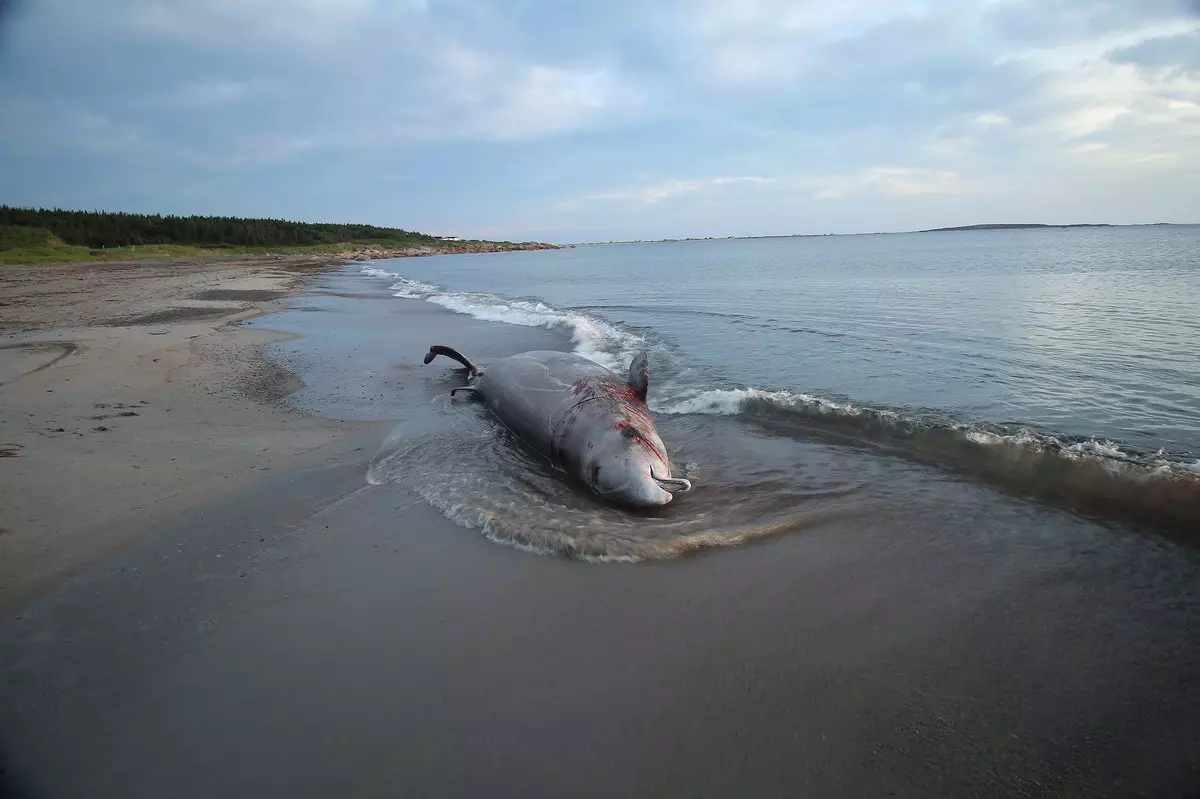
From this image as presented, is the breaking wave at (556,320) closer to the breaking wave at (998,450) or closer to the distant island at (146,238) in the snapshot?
the breaking wave at (998,450)

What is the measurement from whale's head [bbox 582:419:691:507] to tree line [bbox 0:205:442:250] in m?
62.6

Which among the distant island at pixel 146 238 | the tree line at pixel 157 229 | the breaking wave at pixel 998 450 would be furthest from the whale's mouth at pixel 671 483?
the tree line at pixel 157 229

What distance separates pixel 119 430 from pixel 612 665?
23.2ft

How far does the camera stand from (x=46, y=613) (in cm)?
374

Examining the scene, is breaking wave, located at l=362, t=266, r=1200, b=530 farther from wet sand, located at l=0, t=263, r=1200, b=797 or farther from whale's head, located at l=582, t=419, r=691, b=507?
whale's head, located at l=582, t=419, r=691, b=507

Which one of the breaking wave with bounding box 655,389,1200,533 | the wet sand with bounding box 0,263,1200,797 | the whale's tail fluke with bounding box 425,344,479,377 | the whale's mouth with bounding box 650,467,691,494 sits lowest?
the wet sand with bounding box 0,263,1200,797

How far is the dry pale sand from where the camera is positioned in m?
4.73

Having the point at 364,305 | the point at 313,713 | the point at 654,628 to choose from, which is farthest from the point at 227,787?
the point at 364,305

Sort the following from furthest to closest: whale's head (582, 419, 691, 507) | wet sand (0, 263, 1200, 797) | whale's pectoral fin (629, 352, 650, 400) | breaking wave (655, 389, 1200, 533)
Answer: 1. whale's pectoral fin (629, 352, 650, 400)
2. whale's head (582, 419, 691, 507)
3. breaking wave (655, 389, 1200, 533)
4. wet sand (0, 263, 1200, 797)

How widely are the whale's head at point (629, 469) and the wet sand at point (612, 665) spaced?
41.2 inches

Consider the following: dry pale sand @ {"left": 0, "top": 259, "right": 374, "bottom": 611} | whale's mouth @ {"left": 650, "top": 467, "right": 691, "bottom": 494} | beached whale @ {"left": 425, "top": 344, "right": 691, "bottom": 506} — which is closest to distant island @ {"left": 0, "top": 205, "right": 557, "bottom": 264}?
dry pale sand @ {"left": 0, "top": 259, "right": 374, "bottom": 611}

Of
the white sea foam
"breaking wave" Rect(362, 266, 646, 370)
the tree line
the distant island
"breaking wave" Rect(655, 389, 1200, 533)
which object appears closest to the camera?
"breaking wave" Rect(655, 389, 1200, 533)

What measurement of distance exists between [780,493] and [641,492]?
53.6 inches

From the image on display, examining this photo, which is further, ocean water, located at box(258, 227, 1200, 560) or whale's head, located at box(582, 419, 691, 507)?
whale's head, located at box(582, 419, 691, 507)
